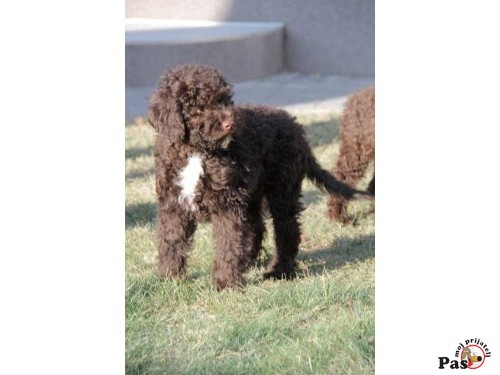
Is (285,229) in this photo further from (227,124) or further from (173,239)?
(227,124)

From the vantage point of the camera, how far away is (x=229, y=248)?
186 inches

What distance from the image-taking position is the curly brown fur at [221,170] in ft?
14.8

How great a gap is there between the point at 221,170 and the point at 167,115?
0.40 m

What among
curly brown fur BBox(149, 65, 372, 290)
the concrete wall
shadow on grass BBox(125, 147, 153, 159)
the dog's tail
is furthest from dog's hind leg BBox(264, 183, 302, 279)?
the concrete wall

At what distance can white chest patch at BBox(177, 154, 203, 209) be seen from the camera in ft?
15.0

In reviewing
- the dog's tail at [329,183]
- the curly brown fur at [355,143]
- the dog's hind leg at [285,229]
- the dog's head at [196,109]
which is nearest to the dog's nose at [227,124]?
the dog's head at [196,109]

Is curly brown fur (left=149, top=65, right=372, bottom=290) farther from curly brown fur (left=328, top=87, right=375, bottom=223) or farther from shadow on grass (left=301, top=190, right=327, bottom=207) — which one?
shadow on grass (left=301, top=190, right=327, bottom=207)

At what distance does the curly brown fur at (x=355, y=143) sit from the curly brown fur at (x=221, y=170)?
3.38 feet

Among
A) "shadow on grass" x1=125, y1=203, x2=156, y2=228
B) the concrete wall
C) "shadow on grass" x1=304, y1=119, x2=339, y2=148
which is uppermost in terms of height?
the concrete wall

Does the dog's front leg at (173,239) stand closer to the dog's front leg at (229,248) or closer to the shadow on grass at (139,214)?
the dog's front leg at (229,248)

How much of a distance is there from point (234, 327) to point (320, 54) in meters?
8.20

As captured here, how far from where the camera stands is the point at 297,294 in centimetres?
454
